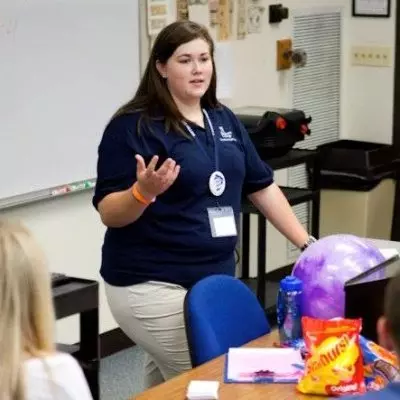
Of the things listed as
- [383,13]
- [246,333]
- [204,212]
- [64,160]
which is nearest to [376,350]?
[246,333]

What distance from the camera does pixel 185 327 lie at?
286 centimetres

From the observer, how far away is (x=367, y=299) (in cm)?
260

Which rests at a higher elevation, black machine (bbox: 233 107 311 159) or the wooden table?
black machine (bbox: 233 107 311 159)

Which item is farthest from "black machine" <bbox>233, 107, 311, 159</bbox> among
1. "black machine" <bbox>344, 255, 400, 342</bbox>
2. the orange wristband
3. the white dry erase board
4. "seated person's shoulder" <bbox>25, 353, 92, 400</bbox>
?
"seated person's shoulder" <bbox>25, 353, 92, 400</bbox>

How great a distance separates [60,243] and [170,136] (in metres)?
1.55

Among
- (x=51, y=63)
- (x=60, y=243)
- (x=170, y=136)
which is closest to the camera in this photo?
(x=170, y=136)

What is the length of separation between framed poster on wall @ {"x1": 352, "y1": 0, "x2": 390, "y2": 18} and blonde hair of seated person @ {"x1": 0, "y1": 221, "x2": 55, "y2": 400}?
4635 millimetres

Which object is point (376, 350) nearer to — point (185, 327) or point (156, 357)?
point (185, 327)

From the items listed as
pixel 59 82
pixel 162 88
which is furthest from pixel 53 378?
pixel 59 82

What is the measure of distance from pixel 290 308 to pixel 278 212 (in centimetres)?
64

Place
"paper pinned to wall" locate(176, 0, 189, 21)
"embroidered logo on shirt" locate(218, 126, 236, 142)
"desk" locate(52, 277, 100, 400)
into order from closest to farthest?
"embroidered logo on shirt" locate(218, 126, 236, 142), "desk" locate(52, 277, 100, 400), "paper pinned to wall" locate(176, 0, 189, 21)

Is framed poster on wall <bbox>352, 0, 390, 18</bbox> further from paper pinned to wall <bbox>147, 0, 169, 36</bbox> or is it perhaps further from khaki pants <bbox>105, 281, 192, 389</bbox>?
khaki pants <bbox>105, 281, 192, 389</bbox>

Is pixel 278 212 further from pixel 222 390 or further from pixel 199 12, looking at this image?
pixel 199 12

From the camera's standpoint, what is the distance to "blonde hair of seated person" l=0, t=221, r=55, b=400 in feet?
5.94
